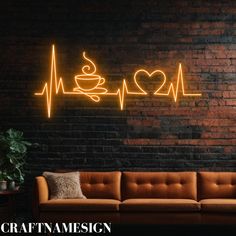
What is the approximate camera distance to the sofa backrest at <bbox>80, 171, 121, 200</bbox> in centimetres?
649

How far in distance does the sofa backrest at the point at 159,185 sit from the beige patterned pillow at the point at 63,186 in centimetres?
68

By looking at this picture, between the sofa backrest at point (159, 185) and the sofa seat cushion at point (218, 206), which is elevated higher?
the sofa backrest at point (159, 185)

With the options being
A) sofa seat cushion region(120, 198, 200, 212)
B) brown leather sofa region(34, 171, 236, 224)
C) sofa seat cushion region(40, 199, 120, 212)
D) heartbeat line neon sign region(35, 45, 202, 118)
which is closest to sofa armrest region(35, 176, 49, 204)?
brown leather sofa region(34, 171, 236, 224)

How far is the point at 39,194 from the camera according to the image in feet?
19.8

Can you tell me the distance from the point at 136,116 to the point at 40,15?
213 cm

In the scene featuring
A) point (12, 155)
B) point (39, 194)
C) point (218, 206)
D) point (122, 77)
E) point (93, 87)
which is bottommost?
point (218, 206)

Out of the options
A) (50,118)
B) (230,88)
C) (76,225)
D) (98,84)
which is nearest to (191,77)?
(230,88)

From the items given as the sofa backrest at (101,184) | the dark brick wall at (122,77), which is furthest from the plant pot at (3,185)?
the sofa backrest at (101,184)

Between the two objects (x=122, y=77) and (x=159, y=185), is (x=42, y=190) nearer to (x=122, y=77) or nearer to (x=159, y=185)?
(x=159, y=185)

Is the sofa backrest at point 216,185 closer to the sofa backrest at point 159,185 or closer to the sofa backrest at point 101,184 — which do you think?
the sofa backrest at point 159,185

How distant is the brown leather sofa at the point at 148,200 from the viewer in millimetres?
5836

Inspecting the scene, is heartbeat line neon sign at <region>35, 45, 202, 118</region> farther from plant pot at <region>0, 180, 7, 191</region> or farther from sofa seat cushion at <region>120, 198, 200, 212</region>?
sofa seat cushion at <region>120, 198, 200, 212</region>

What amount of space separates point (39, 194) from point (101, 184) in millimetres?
944

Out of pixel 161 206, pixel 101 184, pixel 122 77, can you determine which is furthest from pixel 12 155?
pixel 161 206
